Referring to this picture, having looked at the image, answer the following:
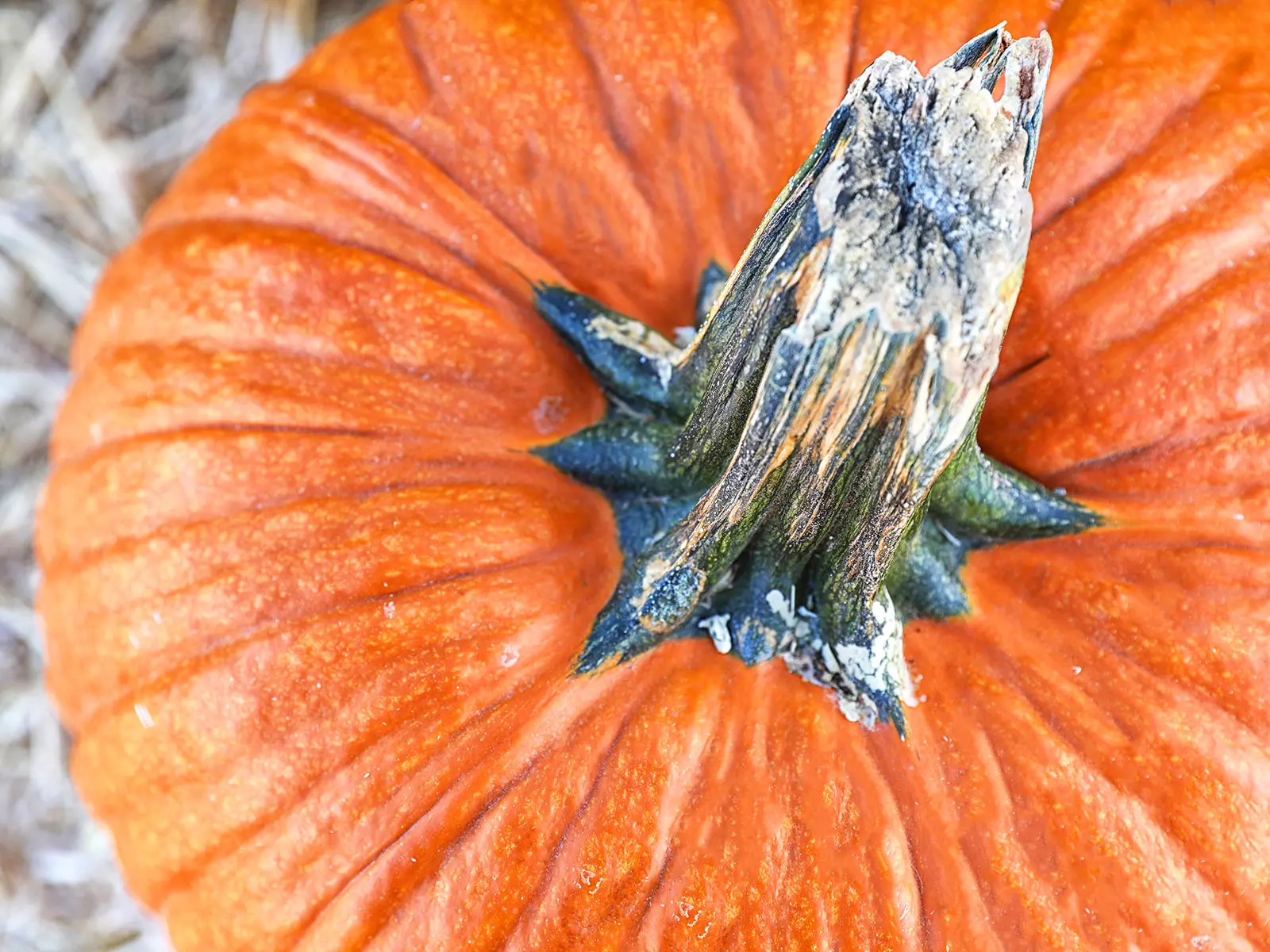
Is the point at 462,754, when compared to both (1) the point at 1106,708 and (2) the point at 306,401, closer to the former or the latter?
(2) the point at 306,401

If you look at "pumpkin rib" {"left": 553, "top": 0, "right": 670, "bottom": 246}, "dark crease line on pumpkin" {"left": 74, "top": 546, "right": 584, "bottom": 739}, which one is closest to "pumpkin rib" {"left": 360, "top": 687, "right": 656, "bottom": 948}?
"dark crease line on pumpkin" {"left": 74, "top": 546, "right": 584, "bottom": 739}

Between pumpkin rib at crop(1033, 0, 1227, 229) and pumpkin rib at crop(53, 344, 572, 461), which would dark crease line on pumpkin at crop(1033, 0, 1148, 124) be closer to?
pumpkin rib at crop(1033, 0, 1227, 229)

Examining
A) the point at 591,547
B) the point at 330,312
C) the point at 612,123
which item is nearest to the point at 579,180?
the point at 612,123

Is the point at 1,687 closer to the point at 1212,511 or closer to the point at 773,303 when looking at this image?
the point at 773,303

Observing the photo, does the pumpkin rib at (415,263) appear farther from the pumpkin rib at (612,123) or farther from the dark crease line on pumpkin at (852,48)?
the dark crease line on pumpkin at (852,48)

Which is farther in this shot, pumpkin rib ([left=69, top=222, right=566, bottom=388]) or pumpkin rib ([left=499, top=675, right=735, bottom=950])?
pumpkin rib ([left=69, top=222, right=566, bottom=388])

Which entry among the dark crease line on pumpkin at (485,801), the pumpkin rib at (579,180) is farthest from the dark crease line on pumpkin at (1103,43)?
the dark crease line on pumpkin at (485,801)

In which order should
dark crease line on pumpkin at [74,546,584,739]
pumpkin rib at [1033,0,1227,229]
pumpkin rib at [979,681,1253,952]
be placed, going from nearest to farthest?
pumpkin rib at [979,681,1253,952]
dark crease line on pumpkin at [74,546,584,739]
pumpkin rib at [1033,0,1227,229]
